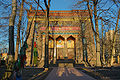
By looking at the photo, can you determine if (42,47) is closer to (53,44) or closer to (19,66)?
(53,44)

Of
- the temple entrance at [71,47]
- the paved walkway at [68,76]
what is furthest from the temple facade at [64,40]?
the paved walkway at [68,76]

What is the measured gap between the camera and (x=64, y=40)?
25.4 meters

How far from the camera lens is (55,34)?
2506 centimetres

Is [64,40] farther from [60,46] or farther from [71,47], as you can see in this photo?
[71,47]

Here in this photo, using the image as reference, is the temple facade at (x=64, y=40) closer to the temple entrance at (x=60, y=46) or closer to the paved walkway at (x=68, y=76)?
the temple entrance at (x=60, y=46)

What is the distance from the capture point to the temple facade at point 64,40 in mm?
23969

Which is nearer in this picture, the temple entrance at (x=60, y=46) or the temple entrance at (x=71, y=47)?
the temple entrance at (x=60, y=46)

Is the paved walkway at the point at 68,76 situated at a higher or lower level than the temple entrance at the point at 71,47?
lower

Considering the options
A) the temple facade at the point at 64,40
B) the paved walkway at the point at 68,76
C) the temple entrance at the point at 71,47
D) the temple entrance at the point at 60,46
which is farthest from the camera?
the temple entrance at the point at 71,47

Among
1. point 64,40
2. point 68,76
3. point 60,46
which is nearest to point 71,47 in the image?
point 64,40

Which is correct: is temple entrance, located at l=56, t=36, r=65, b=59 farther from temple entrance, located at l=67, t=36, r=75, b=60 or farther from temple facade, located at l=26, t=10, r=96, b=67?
temple entrance, located at l=67, t=36, r=75, b=60

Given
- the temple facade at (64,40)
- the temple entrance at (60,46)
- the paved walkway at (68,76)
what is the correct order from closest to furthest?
the paved walkway at (68,76) < the temple facade at (64,40) < the temple entrance at (60,46)

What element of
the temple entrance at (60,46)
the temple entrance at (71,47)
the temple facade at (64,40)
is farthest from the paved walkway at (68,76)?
the temple entrance at (71,47)

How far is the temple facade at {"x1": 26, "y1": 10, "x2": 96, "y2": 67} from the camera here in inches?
944
